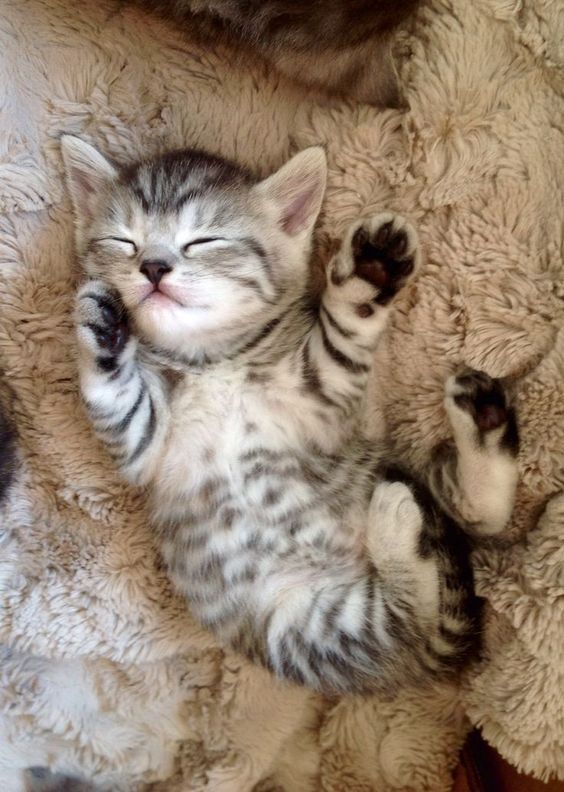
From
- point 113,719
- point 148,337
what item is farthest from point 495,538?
point 113,719

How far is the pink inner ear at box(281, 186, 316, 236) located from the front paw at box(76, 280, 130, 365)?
0.29 metres

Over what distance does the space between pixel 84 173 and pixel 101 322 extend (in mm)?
299

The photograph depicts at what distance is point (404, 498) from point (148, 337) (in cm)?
45

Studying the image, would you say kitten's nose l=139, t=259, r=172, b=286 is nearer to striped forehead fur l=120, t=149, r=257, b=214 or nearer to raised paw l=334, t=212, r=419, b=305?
striped forehead fur l=120, t=149, r=257, b=214

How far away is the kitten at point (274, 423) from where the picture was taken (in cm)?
106

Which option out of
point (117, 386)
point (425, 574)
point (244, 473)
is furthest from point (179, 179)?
point (425, 574)

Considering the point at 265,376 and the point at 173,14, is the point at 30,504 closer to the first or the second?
the point at 265,376

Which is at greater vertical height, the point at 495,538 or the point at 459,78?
the point at 459,78

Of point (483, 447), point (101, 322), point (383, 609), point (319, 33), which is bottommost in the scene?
point (383, 609)

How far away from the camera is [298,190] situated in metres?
1.16

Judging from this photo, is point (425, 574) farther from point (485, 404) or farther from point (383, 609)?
point (485, 404)

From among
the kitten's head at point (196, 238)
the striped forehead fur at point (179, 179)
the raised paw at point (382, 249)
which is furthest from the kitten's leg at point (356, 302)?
the striped forehead fur at point (179, 179)

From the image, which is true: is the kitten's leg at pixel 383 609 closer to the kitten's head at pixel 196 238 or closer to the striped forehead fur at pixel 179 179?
the kitten's head at pixel 196 238

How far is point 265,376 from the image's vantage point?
117 cm
